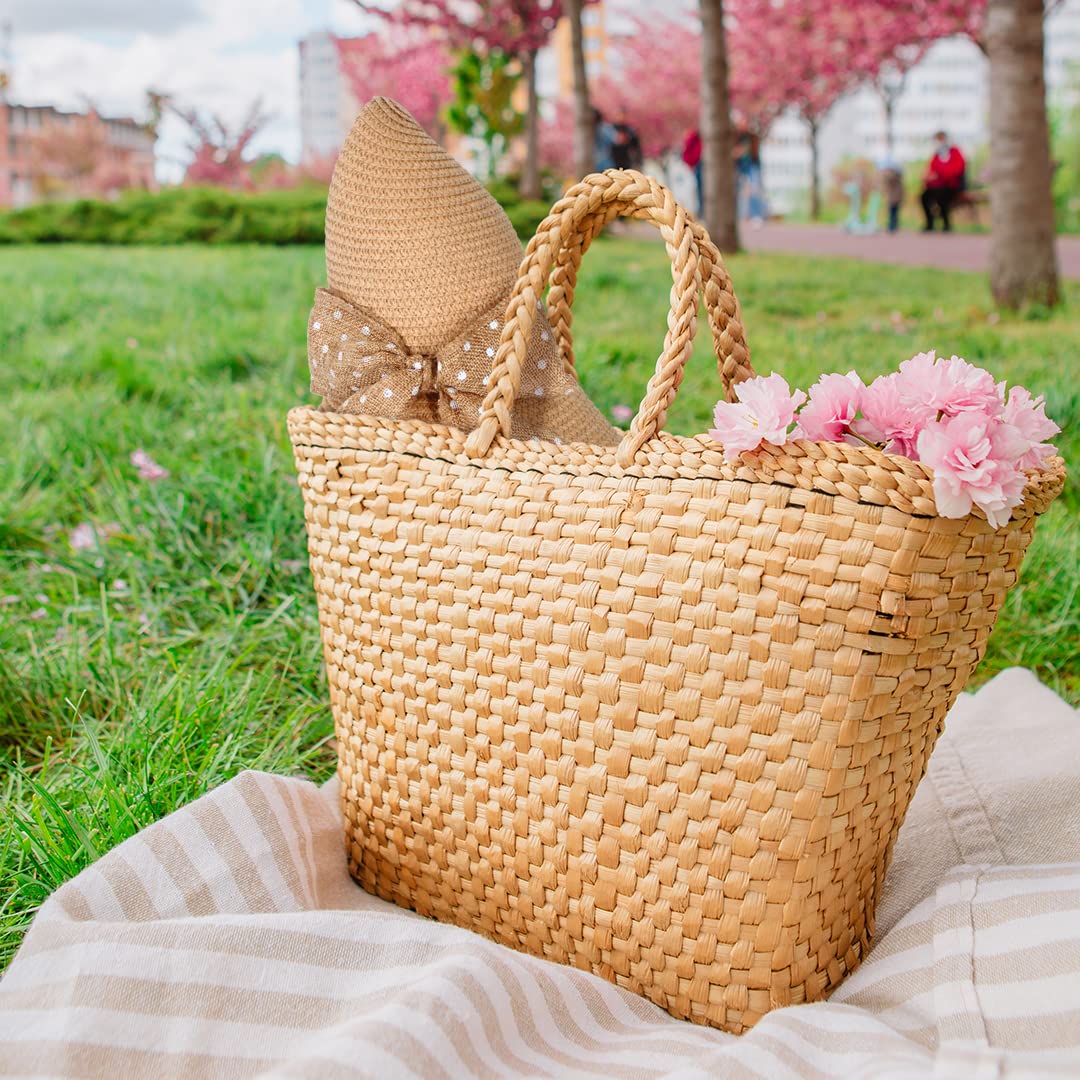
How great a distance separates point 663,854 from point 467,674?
0.92 feet

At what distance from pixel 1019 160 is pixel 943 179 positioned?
32.4 ft

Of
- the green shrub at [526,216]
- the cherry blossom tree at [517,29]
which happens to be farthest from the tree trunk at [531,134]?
the green shrub at [526,216]

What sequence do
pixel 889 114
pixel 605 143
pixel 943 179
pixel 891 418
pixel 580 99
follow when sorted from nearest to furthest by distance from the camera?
1. pixel 891 418
2. pixel 580 99
3. pixel 605 143
4. pixel 943 179
5. pixel 889 114

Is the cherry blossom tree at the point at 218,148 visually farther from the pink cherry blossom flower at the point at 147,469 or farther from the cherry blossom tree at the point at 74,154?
the pink cherry blossom flower at the point at 147,469

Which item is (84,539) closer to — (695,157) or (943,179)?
(695,157)

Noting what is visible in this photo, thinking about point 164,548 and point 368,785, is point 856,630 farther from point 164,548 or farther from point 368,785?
point 164,548

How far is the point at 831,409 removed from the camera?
994mm

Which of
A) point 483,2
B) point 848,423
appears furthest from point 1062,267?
point 848,423

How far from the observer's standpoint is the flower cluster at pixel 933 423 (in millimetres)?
890

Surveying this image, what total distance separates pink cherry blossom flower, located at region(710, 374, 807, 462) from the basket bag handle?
0.32 ft

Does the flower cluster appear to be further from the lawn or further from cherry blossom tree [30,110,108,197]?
cherry blossom tree [30,110,108,197]

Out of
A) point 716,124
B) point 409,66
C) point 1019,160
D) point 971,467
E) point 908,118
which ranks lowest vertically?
point 971,467

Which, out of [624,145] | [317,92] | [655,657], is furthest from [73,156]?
[317,92]

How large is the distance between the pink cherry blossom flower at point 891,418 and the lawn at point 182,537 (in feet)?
3.12
